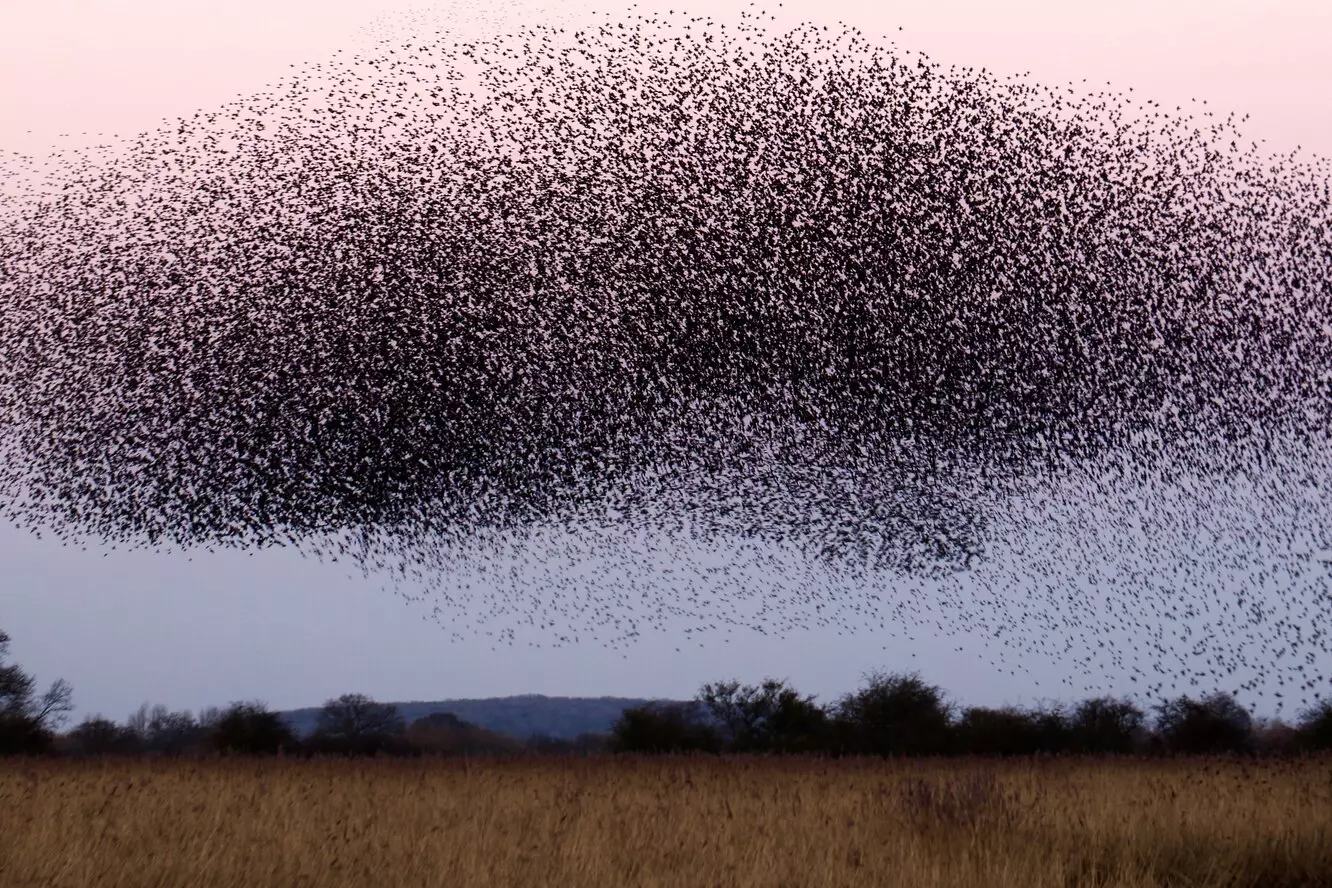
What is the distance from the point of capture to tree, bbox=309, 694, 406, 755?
24359 mm

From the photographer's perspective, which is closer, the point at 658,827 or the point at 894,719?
the point at 658,827

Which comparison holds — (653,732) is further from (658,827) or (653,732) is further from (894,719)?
(658,827)

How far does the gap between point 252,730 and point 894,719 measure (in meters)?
12.6

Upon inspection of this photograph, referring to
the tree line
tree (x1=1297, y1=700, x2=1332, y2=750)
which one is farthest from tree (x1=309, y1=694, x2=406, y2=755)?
tree (x1=1297, y1=700, x2=1332, y2=750)

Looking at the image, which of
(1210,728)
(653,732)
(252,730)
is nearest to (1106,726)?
(1210,728)

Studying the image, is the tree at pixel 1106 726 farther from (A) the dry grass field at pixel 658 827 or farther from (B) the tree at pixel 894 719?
(A) the dry grass field at pixel 658 827

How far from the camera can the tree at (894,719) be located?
2767 cm

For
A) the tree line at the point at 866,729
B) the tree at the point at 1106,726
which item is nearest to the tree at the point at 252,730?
the tree line at the point at 866,729

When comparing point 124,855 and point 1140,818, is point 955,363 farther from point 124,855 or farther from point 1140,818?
point 124,855

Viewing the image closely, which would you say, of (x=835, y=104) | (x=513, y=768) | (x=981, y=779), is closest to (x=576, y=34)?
(x=835, y=104)

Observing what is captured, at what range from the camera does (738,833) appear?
445 inches

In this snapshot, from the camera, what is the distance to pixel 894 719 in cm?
2842

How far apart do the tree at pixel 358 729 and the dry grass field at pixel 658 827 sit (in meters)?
6.41

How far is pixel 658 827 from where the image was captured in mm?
11398
